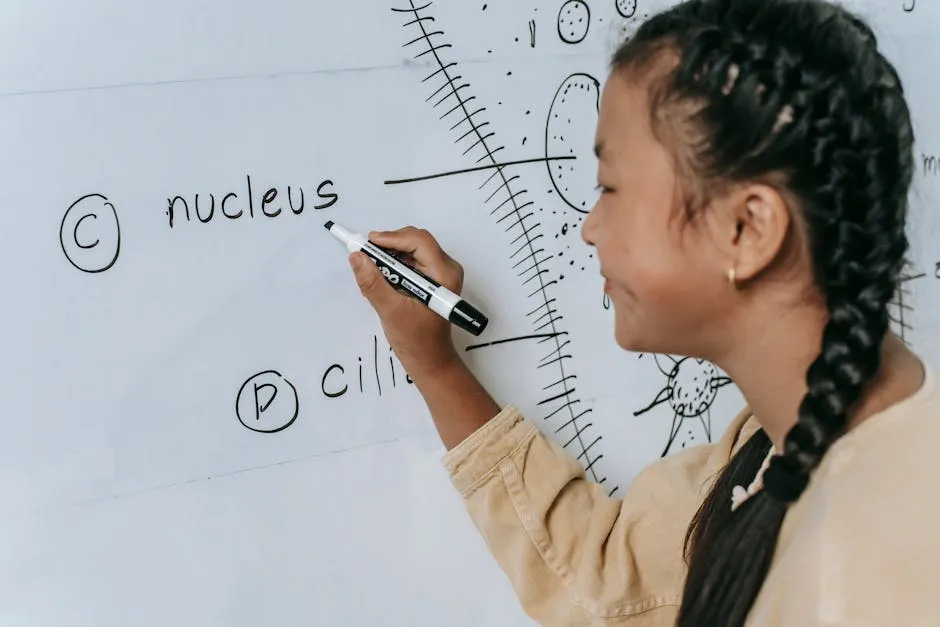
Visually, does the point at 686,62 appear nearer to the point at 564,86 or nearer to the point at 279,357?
the point at 564,86

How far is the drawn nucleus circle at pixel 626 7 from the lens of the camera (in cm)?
66

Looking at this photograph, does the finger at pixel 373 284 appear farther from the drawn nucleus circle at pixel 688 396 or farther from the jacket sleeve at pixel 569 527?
the drawn nucleus circle at pixel 688 396

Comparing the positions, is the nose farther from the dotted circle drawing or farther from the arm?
the dotted circle drawing

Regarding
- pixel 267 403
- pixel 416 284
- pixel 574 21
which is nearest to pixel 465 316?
pixel 416 284

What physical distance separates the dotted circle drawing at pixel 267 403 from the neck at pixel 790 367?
0.28 meters

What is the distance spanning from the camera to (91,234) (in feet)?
1.64

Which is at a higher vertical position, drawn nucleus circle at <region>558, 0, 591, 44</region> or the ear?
drawn nucleus circle at <region>558, 0, 591, 44</region>

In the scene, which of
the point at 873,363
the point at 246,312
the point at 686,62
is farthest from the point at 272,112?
the point at 873,363

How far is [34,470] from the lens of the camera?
498 millimetres

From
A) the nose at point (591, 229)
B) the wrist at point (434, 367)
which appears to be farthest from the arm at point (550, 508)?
the nose at point (591, 229)

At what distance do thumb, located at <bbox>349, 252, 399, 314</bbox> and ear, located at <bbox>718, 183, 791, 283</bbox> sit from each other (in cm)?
22

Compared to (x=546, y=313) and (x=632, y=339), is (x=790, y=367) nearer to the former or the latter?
(x=632, y=339)

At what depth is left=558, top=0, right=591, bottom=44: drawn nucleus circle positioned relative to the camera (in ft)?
2.08

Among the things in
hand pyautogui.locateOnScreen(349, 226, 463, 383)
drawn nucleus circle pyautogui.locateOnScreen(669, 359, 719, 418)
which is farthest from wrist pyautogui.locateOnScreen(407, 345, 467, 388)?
drawn nucleus circle pyautogui.locateOnScreen(669, 359, 719, 418)
